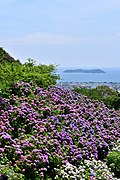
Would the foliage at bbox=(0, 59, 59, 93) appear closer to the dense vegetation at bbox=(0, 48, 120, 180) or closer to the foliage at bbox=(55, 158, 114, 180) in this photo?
the dense vegetation at bbox=(0, 48, 120, 180)

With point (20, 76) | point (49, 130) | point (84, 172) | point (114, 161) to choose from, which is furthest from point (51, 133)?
point (20, 76)

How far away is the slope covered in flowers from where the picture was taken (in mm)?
5578

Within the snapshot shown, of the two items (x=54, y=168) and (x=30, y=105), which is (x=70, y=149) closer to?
(x=54, y=168)

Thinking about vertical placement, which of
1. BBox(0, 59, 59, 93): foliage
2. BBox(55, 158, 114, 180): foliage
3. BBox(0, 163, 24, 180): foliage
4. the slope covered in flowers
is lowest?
BBox(55, 158, 114, 180): foliage

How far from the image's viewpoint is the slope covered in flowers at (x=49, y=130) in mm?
5578

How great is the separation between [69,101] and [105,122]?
855 mm

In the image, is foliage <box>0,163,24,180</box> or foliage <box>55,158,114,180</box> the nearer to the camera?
foliage <box>0,163,24,180</box>

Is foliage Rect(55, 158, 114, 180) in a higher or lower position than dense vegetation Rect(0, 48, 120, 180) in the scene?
lower

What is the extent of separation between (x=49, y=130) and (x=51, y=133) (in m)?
0.18

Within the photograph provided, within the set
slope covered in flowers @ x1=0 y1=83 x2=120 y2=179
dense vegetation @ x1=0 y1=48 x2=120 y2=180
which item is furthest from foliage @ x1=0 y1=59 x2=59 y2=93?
slope covered in flowers @ x1=0 y1=83 x2=120 y2=179

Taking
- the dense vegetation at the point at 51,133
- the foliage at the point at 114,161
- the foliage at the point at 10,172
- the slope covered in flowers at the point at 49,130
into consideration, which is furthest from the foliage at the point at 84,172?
the foliage at the point at 10,172

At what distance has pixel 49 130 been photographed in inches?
260

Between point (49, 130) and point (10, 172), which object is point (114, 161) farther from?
point (10, 172)

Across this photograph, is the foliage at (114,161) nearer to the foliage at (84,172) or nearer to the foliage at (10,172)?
the foliage at (84,172)
